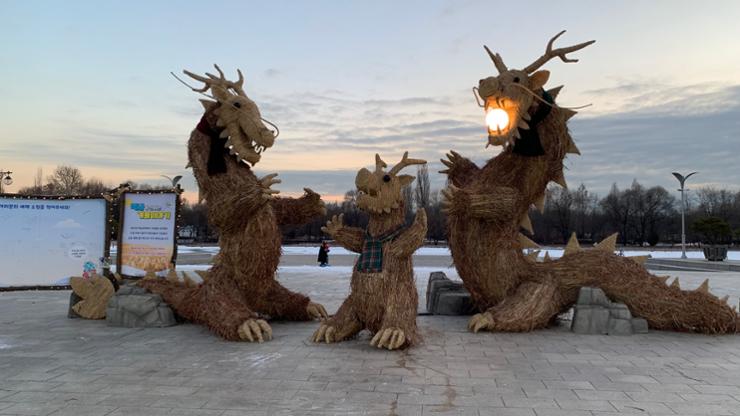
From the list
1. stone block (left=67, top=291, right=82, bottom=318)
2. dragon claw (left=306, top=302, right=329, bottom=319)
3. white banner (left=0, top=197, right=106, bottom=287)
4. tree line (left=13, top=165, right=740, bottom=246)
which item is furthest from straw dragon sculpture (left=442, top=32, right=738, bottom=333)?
tree line (left=13, top=165, right=740, bottom=246)

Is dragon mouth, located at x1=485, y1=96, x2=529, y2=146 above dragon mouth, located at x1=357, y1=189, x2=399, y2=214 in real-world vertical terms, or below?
above

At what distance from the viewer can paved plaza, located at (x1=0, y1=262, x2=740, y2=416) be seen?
11.3ft

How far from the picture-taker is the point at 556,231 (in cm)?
4416

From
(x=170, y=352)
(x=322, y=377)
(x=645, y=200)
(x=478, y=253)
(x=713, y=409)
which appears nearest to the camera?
(x=713, y=409)

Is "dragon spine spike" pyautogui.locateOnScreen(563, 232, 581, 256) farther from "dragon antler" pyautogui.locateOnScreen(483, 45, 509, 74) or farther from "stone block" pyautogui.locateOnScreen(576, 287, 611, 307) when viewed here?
"dragon antler" pyautogui.locateOnScreen(483, 45, 509, 74)

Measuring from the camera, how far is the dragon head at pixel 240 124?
228 inches

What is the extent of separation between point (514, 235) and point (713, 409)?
309 cm

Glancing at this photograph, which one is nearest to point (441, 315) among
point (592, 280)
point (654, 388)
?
point (592, 280)

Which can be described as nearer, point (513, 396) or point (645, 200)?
point (513, 396)

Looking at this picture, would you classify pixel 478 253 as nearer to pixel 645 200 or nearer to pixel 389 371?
pixel 389 371

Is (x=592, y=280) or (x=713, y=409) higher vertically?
(x=592, y=280)

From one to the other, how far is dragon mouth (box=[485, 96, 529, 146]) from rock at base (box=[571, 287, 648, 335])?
1.96 meters

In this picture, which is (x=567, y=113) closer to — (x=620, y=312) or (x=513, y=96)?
(x=513, y=96)

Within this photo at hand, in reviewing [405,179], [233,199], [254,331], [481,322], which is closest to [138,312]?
[254,331]
